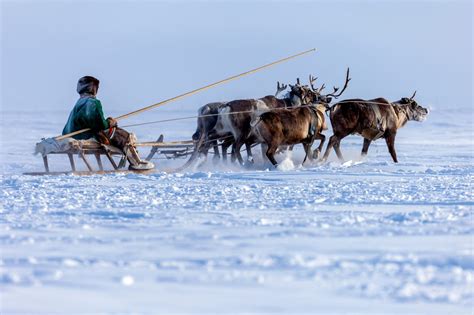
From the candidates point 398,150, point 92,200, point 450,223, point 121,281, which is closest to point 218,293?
point 121,281

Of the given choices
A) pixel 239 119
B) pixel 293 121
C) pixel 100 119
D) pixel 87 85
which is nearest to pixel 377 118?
pixel 293 121

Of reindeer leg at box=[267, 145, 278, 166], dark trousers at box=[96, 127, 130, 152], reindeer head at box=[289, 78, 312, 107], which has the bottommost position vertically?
reindeer leg at box=[267, 145, 278, 166]

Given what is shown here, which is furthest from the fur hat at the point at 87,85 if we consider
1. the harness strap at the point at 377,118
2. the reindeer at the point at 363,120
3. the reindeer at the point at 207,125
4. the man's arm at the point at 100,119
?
the harness strap at the point at 377,118

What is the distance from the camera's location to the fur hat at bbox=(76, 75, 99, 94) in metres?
13.8

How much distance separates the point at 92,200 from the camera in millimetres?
9938

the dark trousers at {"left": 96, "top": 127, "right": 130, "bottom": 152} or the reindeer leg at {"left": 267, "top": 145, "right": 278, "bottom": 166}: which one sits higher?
the dark trousers at {"left": 96, "top": 127, "right": 130, "bottom": 152}

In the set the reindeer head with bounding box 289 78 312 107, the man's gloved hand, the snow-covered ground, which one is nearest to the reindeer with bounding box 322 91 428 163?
the reindeer head with bounding box 289 78 312 107

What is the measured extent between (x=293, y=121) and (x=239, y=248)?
29.3 ft

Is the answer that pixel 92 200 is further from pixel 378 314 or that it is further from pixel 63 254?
pixel 378 314

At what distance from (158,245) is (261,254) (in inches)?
32.3

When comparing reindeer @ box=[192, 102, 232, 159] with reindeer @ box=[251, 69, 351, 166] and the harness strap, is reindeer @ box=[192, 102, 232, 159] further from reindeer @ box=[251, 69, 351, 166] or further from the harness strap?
the harness strap

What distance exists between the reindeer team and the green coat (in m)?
2.07

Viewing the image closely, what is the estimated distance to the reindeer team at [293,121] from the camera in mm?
15219

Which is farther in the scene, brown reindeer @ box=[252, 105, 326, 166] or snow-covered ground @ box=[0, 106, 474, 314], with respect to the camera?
brown reindeer @ box=[252, 105, 326, 166]
